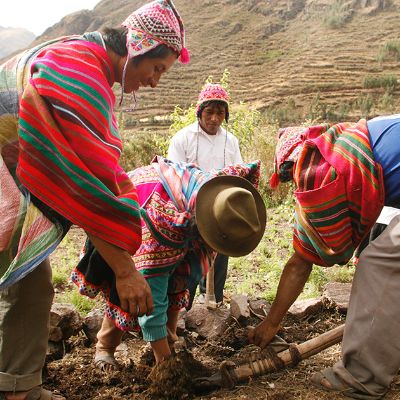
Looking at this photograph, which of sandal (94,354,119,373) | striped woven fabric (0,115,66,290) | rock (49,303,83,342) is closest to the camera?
striped woven fabric (0,115,66,290)

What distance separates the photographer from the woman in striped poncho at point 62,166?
5.35 ft

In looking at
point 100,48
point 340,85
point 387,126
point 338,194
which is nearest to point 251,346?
point 338,194

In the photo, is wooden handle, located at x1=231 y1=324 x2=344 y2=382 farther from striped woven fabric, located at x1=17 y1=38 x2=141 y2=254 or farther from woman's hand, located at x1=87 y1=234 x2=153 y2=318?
striped woven fabric, located at x1=17 y1=38 x2=141 y2=254

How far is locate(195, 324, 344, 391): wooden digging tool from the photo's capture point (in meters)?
2.39

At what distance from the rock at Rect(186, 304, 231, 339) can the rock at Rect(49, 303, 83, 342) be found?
0.77 meters

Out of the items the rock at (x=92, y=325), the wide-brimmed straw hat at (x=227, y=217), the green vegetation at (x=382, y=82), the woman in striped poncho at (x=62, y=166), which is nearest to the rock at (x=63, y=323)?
the rock at (x=92, y=325)

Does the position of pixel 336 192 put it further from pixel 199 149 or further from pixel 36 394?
pixel 199 149

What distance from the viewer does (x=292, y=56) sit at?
53.5 m

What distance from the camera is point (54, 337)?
2.91 metres

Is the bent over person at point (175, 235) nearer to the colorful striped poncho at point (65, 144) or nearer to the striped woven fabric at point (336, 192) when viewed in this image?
the striped woven fabric at point (336, 192)

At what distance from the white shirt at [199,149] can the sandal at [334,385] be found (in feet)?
6.71

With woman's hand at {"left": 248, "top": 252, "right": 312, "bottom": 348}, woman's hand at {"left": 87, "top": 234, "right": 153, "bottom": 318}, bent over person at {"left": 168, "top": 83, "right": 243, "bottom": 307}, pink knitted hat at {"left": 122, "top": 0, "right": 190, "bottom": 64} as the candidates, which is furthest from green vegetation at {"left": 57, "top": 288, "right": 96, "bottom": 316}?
pink knitted hat at {"left": 122, "top": 0, "right": 190, "bottom": 64}

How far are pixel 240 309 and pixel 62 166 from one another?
1.98 metres

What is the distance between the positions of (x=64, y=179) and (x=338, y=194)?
119 cm
